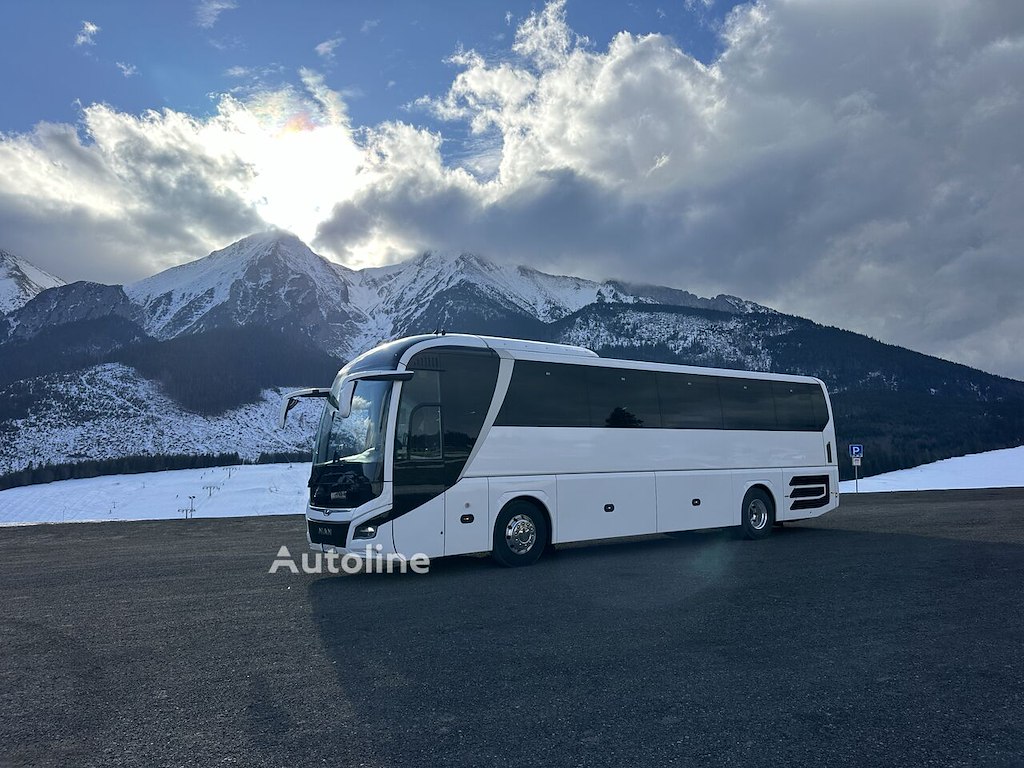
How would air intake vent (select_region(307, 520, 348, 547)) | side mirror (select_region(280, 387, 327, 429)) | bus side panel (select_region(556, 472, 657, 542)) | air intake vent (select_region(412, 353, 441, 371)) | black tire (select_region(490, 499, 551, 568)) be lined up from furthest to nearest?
bus side panel (select_region(556, 472, 657, 542))
side mirror (select_region(280, 387, 327, 429))
black tire (select_region(490, 499, 551, 568))
air intake vent (select_region(412, 353, 441, 371))
air intake vent (select_region(307, 520, 348, 547))

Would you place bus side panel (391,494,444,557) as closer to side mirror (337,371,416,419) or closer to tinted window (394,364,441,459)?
tinted window (394,364,441,459)

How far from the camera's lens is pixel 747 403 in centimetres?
1593

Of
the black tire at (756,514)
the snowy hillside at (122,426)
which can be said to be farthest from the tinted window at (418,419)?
the snowy hillside at (122,426)

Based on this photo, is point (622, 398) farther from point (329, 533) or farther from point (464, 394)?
point (329, 533)

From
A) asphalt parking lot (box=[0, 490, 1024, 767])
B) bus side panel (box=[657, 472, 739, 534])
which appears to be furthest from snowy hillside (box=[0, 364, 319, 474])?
asphalt parking lot (box=[0, 490, 1024, 767])

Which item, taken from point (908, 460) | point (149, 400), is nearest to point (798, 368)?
point (908, 460)

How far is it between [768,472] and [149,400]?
142931mm

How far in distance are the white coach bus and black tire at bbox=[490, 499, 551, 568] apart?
1.0 inches

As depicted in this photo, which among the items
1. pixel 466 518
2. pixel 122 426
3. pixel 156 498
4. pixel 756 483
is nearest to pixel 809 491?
pixel 756 483

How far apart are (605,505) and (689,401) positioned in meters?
3.46

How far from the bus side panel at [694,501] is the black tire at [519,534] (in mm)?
3043

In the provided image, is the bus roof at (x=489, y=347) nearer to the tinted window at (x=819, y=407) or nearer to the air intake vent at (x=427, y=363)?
the air intake vent at (x=427, y=363)

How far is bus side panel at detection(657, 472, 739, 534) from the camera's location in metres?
14.0

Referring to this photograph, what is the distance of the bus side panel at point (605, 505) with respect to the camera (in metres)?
12.5
